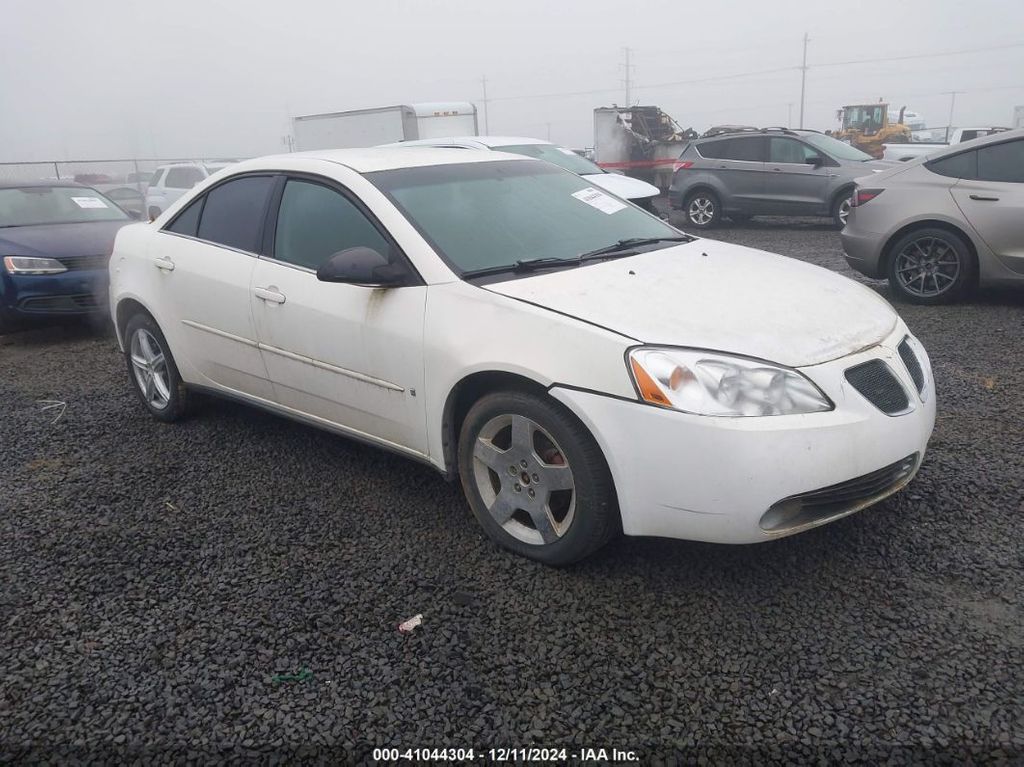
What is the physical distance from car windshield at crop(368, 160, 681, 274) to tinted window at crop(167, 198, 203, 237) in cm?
137

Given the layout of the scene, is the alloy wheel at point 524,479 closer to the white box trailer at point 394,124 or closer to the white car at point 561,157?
the white car at point 561,157

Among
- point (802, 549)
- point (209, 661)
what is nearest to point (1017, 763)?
point (802, 549)

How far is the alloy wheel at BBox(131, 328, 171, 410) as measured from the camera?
4.87m

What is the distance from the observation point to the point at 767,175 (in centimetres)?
1384

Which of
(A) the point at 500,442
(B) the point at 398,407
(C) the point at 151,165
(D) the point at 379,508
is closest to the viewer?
(A) the point at 500,442

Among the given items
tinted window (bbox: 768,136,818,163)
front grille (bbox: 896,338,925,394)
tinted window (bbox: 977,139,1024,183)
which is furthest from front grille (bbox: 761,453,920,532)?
tinted window (bbox: 768,136,818,163)

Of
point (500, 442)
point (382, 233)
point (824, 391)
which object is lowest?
point (500, 442)

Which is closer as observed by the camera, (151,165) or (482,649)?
(482,649)

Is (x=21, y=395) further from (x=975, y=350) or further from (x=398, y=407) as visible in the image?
(x=975, y=350)

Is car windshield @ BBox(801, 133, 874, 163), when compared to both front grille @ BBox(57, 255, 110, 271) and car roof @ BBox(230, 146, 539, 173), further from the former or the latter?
front grille @ BBox(57, 255, 110, 271)

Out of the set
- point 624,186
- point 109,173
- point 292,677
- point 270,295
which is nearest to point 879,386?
point 292,677

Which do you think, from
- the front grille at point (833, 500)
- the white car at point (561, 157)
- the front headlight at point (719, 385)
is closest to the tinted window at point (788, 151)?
the white car at point (561, 157)

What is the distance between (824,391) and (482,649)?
1425 millimetres

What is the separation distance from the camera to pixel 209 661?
8.75 ft
